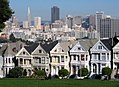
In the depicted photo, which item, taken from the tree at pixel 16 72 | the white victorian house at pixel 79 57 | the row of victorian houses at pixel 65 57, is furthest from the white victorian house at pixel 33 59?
the white victorian house at pixel 79 57

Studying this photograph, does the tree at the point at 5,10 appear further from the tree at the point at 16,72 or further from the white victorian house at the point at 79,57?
the white victorian house at the point at 79,57

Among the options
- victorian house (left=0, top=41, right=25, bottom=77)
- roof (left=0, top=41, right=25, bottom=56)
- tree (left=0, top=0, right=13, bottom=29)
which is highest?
tree (left=0, top=0, right=13, bottom=29)

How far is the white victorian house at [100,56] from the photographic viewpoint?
1796 inches

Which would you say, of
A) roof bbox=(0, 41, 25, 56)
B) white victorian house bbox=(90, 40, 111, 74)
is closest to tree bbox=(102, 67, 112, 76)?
white victorian house bbox=(90, 40, 111, 74)

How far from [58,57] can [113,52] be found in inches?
267

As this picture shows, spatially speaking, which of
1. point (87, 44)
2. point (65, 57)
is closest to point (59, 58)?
point (65, 57)

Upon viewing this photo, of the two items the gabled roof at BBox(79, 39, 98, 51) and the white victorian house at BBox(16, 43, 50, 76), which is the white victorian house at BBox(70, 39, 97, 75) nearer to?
the gabled roof at BBox(79, 39, 98, 51)

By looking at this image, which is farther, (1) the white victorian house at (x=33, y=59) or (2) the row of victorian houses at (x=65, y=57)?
(1) the white victorian house at (x=33, y=59)

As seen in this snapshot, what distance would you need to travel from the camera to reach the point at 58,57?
48.4m

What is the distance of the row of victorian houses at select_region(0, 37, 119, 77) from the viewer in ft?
150

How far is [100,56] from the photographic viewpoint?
45.9m

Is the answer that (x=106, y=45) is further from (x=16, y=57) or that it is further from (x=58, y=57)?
(x=16, y=57)

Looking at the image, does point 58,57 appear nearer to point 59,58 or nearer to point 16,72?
point 59,58

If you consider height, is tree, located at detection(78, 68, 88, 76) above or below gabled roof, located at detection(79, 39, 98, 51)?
below
